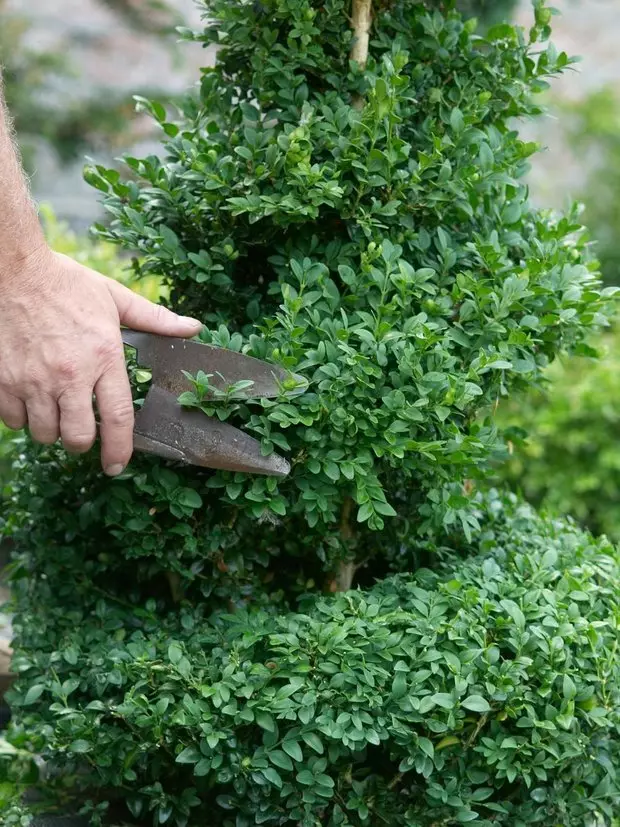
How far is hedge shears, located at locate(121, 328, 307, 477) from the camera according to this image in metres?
1.75

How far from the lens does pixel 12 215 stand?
1719mm

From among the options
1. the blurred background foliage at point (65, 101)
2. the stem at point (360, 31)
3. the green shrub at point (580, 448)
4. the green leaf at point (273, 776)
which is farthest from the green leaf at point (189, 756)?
the blurred background foliage at point (65, 101)

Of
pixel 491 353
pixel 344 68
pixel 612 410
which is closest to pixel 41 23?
pixel 612 410

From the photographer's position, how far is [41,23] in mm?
7961

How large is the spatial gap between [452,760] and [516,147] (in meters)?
1.31

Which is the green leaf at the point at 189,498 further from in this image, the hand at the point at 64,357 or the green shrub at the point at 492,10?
the green shrub at the point at 492,10

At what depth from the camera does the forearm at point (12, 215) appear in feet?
5.59

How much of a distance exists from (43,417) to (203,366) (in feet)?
1.07

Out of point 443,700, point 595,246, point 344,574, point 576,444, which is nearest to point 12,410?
point 344,574

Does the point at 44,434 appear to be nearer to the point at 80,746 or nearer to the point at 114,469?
the point at 114,469

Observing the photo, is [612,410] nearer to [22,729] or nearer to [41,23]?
[22,729]

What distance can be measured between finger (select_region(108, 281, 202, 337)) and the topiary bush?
0.06 m

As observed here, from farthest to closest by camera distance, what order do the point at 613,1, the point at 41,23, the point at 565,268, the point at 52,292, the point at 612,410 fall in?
the point at 613,1
the point at 41,23
the point at 612,410
the point at 565,268
the point at 52,292

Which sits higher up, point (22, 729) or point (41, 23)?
point (41, 23)
